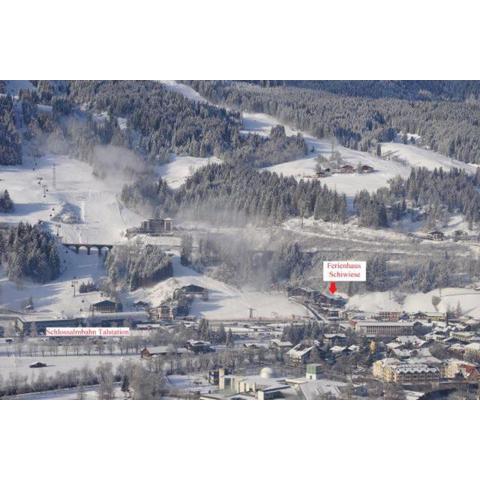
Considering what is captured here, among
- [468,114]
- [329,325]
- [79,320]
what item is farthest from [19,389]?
[468,114]

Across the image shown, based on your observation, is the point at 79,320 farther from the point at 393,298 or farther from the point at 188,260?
the point at 393,298

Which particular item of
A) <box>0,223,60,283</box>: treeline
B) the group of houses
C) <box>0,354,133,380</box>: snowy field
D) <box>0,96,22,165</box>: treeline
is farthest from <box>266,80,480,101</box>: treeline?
<box>0,354,133,380</box>: snowy field

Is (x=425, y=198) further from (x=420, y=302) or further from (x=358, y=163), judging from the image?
(x=420, y=302)

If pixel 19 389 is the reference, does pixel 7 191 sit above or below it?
above

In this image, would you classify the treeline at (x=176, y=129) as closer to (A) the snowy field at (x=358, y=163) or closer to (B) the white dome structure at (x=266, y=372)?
(A) the snowy field at (x=358, y=163)

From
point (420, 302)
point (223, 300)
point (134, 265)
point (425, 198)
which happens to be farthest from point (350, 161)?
point (134, 265)

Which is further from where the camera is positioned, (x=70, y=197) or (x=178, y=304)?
(x=70, y=197)

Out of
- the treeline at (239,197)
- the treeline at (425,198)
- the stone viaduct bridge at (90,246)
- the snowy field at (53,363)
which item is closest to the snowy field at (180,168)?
the treeline at (239,197)
